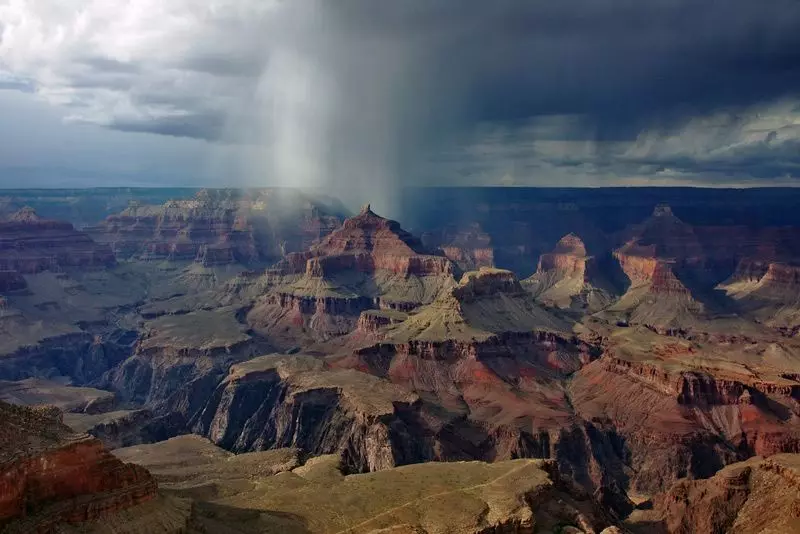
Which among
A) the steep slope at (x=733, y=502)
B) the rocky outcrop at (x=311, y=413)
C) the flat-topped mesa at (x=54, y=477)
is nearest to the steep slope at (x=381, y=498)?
the flat-topped mesa at (x=54, y=477)

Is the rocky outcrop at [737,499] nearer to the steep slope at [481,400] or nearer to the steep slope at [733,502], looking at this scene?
the steep slope at [733,502]

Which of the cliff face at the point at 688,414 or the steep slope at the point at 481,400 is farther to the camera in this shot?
the steep slope at the point at 481,400

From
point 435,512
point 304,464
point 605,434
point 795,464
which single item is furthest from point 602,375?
point 435,512

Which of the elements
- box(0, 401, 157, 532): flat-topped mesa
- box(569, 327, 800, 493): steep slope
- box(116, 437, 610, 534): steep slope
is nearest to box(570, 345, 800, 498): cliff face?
box(569, 327, 800, 493): steep slope

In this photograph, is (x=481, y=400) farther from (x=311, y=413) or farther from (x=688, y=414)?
(x=688, y=414)

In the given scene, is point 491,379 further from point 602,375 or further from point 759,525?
point 759,525

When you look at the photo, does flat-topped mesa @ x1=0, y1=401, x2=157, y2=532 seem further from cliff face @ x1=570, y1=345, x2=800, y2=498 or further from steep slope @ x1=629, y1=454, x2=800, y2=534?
cliff face @ x1=570, y1=345, x2=800, y2=498
